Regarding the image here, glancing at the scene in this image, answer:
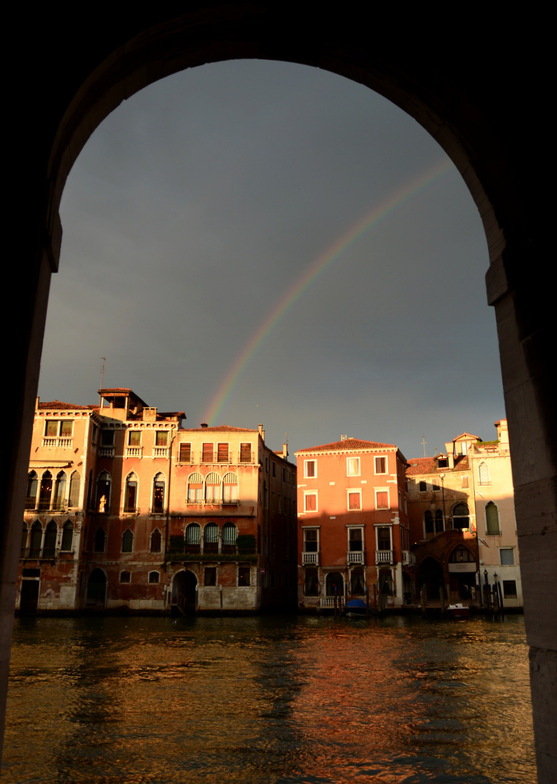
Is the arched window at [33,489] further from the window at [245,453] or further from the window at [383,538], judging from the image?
the window at [383,538]

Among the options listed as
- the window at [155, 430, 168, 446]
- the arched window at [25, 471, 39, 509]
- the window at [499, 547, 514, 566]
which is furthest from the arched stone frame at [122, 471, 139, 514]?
the window at [499, 547, 514, 566]

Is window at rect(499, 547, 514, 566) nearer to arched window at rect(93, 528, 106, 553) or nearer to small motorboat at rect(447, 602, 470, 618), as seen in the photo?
small motorboat at rect(447, 602, 470, 618)

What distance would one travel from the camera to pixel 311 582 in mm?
42344

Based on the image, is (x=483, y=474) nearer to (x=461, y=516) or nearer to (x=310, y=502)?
(x=461, y=516)

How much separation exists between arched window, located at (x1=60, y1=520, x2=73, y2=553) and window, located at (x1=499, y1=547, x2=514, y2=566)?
1065 inches

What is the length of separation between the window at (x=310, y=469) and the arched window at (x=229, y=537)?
695 cm

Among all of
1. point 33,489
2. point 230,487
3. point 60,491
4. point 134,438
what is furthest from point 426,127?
point 134,438

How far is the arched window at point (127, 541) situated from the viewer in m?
39.3

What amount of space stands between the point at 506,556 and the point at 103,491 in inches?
1039

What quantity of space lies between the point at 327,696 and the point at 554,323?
10.5m

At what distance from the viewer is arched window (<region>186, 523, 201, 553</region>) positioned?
130ft

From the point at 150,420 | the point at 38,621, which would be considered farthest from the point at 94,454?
the point at 38,621

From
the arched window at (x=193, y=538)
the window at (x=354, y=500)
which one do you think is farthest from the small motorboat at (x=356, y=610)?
the arched window at (x=193, y=538)

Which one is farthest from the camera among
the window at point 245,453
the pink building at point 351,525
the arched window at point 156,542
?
the pink building at point 351,525
